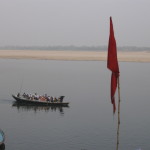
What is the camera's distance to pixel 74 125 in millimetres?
40219

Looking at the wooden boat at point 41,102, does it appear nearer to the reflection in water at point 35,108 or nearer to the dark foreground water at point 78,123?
the reflection in water at point 35,108

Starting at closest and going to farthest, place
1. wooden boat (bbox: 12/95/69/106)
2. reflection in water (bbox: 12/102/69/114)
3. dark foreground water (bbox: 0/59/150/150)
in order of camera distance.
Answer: dark foreground water (bbox: 0/59/150/150)
reflection in water (bbox: 12/102/69/114)
wooden boat (bbox: 12/95/69/106)

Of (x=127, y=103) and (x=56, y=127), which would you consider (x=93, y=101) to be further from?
(x=56, y=127)

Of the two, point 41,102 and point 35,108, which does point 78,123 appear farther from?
point 41,102

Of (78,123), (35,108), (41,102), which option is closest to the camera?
(78,123)

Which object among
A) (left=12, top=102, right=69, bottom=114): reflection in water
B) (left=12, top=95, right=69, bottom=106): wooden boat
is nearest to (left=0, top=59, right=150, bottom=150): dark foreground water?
(left=12, top=102, right=69, bottom=114): reflection in water

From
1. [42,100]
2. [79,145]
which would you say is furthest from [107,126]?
[42,100]

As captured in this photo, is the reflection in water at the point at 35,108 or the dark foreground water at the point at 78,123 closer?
the dark foreground water at the point at 78,123

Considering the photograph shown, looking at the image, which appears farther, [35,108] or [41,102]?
[41,102]

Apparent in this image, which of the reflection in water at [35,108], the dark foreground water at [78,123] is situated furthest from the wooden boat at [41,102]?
the dark foreground water at [78,123]

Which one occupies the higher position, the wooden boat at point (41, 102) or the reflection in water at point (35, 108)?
the wooden boat at point (41, 102)

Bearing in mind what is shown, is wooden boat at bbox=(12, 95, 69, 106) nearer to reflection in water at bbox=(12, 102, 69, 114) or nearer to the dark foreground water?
reflection in water at bbox=(12, 102, 69, 114)

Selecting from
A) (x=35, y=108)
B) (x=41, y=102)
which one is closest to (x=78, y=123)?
(x=35, y=108)

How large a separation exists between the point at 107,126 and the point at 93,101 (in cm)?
1684
